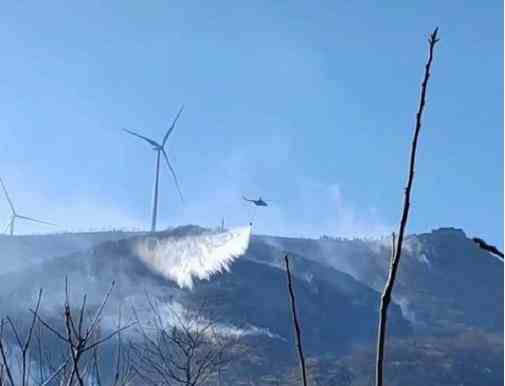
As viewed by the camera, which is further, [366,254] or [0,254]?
[366,254]

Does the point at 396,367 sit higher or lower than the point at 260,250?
lower

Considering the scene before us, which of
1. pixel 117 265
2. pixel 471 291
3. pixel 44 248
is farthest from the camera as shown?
pixel 471 291

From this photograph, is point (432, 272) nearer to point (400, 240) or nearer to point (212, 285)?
point (212, 285)

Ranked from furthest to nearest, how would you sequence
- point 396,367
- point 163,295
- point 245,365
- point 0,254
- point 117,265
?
point 0,254, point 117,265, point 163,295, point 396,367, point 245,365

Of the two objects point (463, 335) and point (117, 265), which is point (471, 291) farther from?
point (117, 265)

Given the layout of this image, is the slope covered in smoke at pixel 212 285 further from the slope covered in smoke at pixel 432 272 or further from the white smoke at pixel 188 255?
the slope covered in smoke at pixel 432 272

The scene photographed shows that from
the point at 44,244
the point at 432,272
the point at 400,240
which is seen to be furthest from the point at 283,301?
the point at 400,240

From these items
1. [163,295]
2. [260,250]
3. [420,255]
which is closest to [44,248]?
[260,250]

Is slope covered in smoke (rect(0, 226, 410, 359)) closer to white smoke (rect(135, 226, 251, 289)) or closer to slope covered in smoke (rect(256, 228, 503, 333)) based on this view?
white smoke (rect(135, 226, 251, 289))

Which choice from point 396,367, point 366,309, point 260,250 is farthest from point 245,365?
point 260,250
